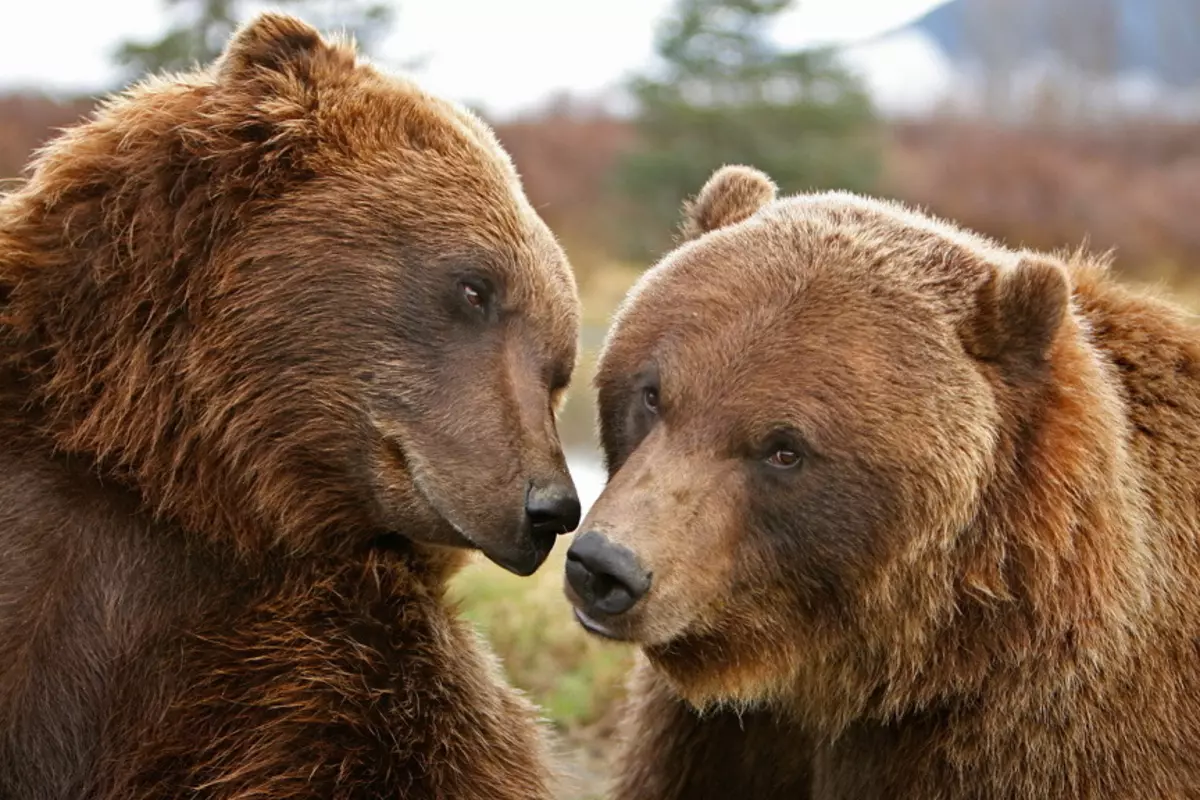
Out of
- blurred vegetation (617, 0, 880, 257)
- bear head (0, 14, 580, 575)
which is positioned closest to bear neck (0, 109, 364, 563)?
bear head (0, 14, 580, 575)

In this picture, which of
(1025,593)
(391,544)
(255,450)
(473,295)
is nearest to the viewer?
(1025,593)

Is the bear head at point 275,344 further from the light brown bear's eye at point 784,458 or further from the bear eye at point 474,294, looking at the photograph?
the light brown bear's eye at point 784,458

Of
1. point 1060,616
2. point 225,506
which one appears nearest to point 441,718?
point 225,506

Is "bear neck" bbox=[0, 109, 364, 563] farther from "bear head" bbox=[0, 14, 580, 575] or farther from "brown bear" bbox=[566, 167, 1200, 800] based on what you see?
"brown bear" bbox=[566, 167, 1200, 800]

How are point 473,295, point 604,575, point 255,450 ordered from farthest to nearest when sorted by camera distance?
point 473,295, point 255,450, point 604,575

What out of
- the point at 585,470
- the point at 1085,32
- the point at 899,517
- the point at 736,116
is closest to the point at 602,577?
the point at 899,517

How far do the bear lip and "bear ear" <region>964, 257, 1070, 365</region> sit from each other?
4.11ft

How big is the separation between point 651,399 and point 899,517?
0.75 m

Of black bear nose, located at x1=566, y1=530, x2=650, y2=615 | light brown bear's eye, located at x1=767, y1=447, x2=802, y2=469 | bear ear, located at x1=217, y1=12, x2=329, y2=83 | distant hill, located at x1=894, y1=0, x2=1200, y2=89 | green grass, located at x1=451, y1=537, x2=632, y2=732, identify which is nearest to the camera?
black bear nose, located at x1=566, y1=530, x2=650, y2=615

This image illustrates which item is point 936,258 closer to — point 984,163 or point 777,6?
point 777,6

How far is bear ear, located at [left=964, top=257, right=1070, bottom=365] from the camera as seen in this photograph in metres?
3.98

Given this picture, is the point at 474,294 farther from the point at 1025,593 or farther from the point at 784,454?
the point at 1025,593

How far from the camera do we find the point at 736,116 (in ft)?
94.6

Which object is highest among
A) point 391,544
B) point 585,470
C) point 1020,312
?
point 1020,312
